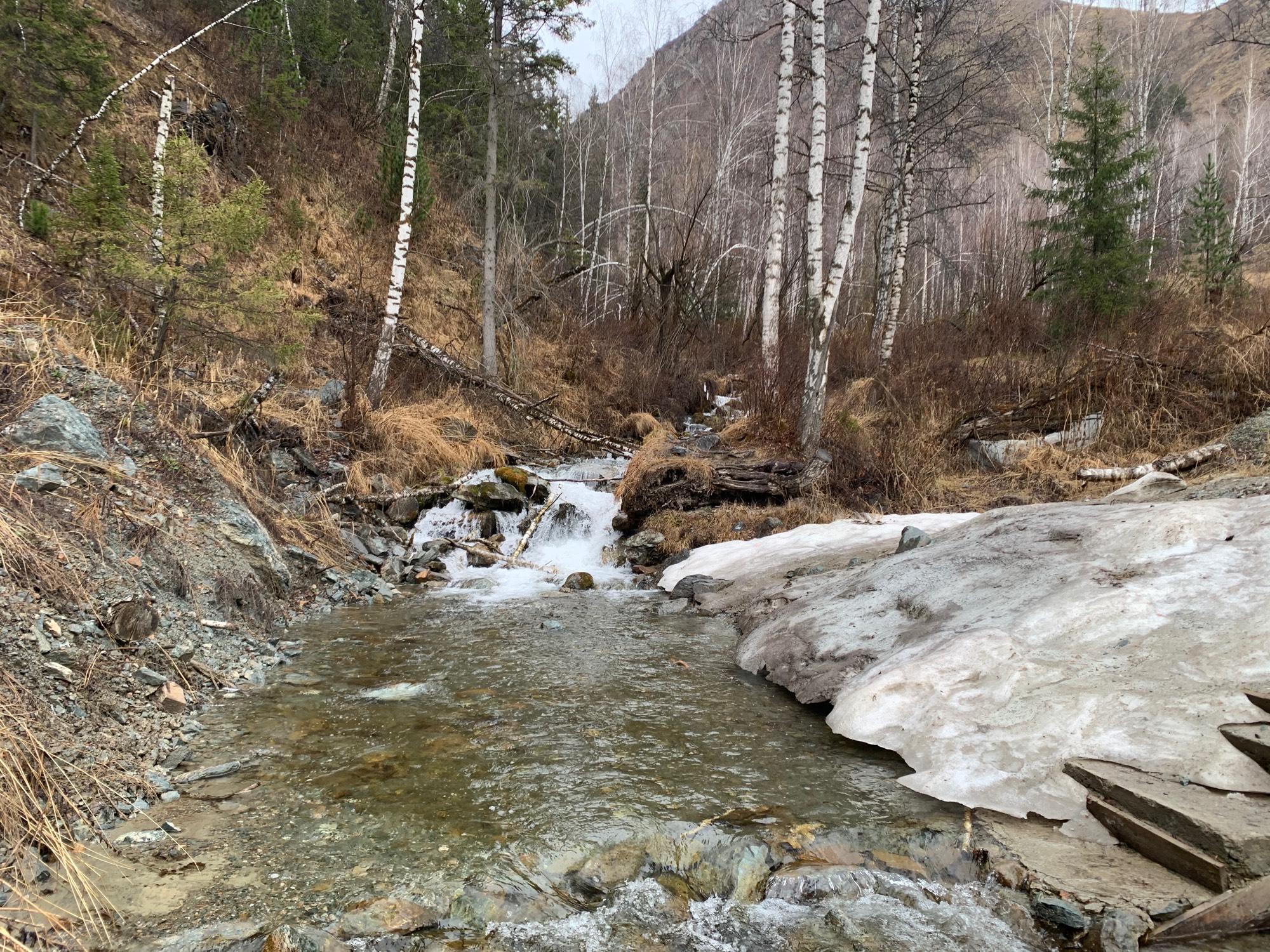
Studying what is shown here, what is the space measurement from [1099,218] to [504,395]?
1072 cm

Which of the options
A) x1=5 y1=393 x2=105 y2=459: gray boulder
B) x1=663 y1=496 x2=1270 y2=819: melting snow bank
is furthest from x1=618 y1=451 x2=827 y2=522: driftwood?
x1=5 y1=393 x2=105 y2=459: gray boulder

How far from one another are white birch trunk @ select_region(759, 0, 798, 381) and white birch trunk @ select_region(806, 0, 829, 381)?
1.37 m

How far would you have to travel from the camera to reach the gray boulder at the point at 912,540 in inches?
228

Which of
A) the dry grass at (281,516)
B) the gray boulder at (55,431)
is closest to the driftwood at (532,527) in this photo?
the dry grass at (281,516)

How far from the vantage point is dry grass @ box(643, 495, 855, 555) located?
8195mm

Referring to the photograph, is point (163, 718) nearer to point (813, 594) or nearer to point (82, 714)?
point (82, 714)

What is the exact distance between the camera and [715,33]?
1119cm

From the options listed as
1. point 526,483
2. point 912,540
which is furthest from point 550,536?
point 912,540

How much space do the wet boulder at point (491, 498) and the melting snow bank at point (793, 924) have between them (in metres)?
6.96

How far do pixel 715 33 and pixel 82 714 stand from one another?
12.1m

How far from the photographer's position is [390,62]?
1747cm

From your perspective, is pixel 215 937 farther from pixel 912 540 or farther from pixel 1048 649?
pixel 912 540

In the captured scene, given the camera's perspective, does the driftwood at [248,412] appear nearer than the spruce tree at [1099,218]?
Yes

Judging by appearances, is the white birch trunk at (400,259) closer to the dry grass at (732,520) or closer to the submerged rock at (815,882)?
the dry grass at (732,520)
